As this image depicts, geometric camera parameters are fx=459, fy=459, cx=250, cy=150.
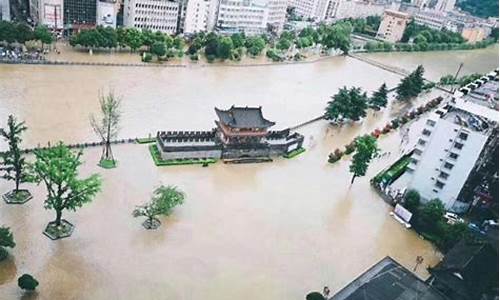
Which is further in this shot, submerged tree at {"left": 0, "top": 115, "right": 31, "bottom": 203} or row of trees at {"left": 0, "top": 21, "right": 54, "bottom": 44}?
row of trees at {"left": 0, "top": 21, "right": 54, "bottom": 44}

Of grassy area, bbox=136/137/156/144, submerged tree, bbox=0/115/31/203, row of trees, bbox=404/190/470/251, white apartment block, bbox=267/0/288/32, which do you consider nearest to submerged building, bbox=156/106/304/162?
grassy area, bbox=136/137/156/144

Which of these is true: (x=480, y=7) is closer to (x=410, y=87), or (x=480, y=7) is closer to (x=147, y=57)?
(x=410, y=87)

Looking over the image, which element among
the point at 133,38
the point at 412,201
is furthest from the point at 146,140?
the point at 133,38

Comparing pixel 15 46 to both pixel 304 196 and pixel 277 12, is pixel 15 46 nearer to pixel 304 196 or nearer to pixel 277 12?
pixel 304 196

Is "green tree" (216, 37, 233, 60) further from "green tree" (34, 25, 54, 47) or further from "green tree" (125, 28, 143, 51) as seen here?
"green tree" (34, 25, 54, 47)

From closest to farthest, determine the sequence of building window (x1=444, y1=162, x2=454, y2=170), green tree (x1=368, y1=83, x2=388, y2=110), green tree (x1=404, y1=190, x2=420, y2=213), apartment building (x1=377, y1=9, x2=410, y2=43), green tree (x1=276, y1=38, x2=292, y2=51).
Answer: green tree (x1=404, y1=190, x2=420, y2=213), building window (x1=444, y1=162, x2=454, y2=170), green tree (x1=368, y1=83, x2=388, y2=110), green tree (x1=276, y1=38, x2=292, y2=51), apartment building (x1=377, y1=9, x2=410, y2=43)

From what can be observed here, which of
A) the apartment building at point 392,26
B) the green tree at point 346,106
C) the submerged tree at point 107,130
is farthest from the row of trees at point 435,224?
the apartment building at point 392,26

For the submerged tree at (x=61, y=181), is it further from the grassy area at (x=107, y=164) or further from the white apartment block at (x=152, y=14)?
the white apartment block at (x=152, y=14)
